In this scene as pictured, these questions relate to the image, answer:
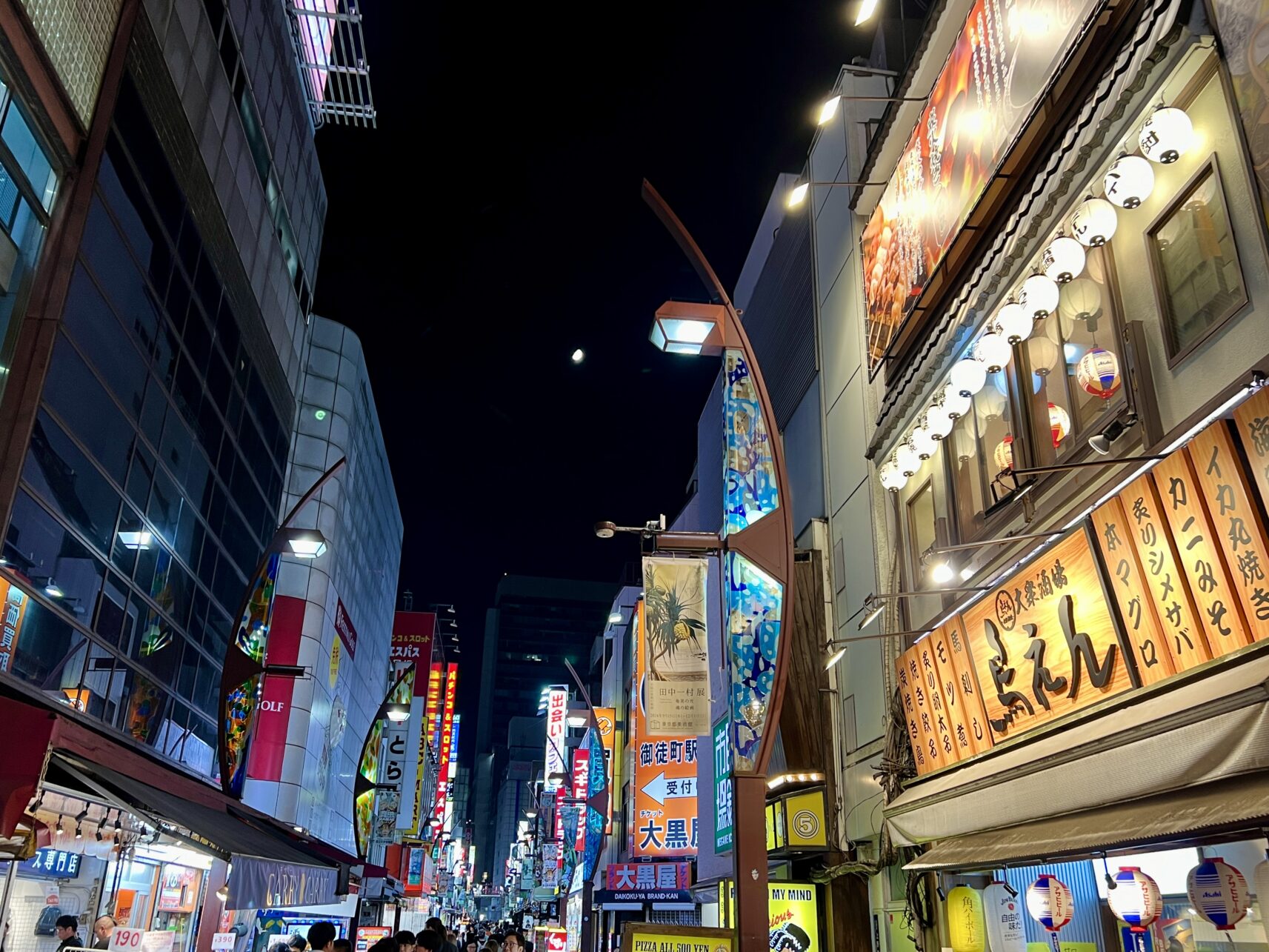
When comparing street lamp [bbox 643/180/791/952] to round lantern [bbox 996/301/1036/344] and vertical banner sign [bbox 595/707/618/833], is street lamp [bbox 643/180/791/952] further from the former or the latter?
vertical banner sign [bbox 595/707/618/833]

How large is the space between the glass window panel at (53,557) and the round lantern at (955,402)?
11850 millimetres

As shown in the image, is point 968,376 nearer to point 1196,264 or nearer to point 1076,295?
point 1076,295

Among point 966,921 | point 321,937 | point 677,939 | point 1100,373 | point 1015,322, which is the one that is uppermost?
point 1015,322

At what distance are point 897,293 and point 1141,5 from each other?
6419 mm

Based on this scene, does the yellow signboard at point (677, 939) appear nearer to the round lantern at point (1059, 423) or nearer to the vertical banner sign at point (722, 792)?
the round lantern at point (1059, 423)

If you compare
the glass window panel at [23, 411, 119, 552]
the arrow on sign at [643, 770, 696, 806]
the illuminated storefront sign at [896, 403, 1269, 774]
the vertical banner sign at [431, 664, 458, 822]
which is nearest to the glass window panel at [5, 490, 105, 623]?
the glass window panel at [23, 411, 119, 552]

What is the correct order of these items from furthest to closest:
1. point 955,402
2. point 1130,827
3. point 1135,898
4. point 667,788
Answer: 1. point 667,788
2. point 955,402
3. point 1135,898
4. point 1130,827

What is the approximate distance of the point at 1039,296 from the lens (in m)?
9.33

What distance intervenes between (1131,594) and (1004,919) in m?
5.04

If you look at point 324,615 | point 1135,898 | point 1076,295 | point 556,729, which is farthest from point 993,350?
point 556,729

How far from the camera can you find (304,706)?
31.9m

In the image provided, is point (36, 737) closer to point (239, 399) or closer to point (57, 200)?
point (57, 200)

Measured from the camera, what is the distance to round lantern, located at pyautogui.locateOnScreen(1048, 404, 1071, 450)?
981 cm

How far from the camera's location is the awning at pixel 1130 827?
20.3 feet
